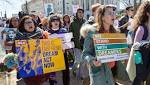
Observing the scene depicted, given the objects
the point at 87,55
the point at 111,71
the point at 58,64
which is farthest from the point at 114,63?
the point at 58,64

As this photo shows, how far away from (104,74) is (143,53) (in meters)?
0.60

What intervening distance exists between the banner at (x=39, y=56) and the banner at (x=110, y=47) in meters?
1.31

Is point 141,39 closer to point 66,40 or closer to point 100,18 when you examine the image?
point 100,18

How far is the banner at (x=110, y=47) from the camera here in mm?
5330

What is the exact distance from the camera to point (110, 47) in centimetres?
559

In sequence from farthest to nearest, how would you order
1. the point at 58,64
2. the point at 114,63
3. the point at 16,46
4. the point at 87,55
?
the point at 58,64 < the point at 16,46 < the point at 114,63 < the point at 87,55

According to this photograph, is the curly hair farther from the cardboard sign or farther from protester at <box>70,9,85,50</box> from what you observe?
protester at <box>70,9,85,50</box>

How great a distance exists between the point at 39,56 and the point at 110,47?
1.34 m

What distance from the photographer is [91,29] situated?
210 inches

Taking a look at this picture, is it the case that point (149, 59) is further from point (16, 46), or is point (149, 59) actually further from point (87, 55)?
point (16, 46)

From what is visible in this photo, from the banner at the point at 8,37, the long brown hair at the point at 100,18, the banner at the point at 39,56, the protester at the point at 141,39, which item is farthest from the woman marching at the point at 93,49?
the banner at the point at 8,37

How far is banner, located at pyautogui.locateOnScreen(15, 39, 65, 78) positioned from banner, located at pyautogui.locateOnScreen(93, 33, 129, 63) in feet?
4.30

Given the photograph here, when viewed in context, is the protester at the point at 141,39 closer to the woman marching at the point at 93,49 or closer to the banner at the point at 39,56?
the woman marching at the point at 93,49

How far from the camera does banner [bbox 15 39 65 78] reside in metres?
6.20
